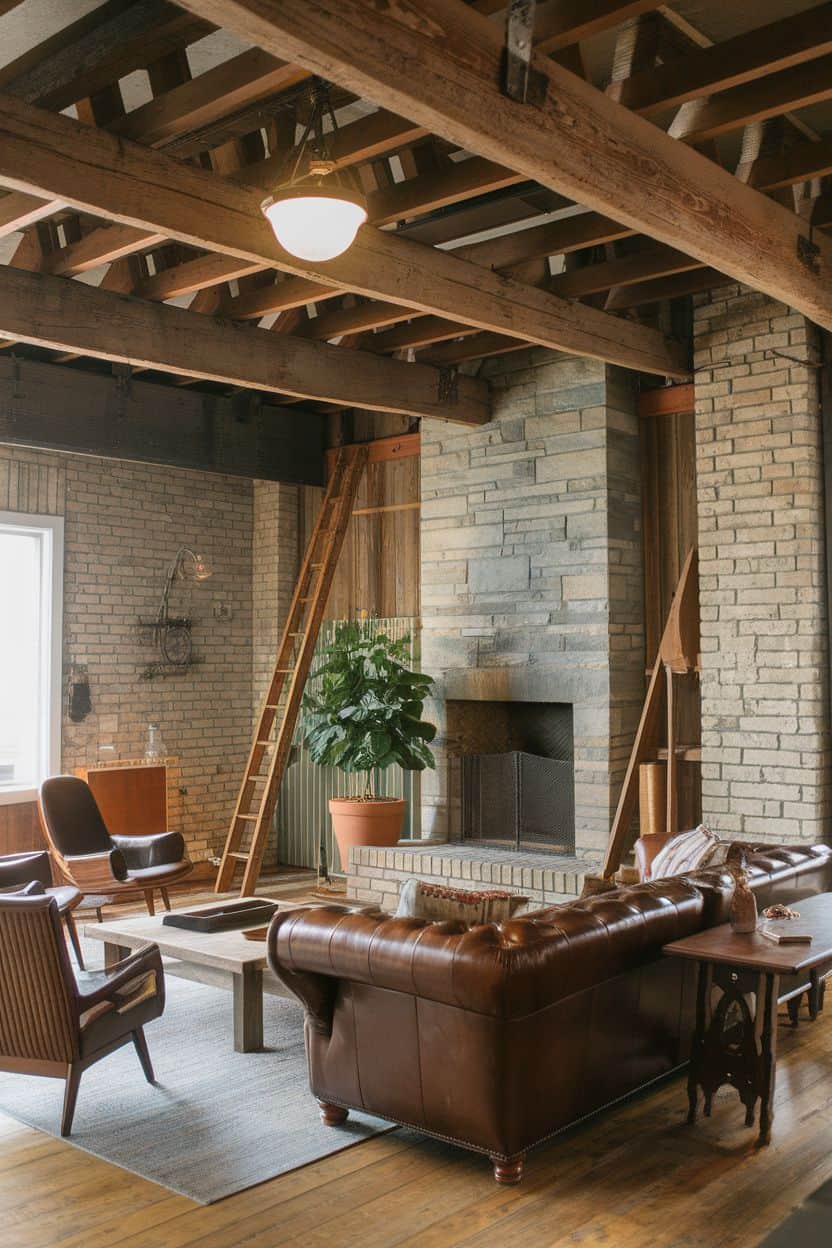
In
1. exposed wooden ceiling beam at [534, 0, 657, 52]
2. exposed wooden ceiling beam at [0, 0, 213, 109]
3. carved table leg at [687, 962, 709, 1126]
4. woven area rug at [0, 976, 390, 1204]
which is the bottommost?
woven area rug at [0, 976, 390, 1204]

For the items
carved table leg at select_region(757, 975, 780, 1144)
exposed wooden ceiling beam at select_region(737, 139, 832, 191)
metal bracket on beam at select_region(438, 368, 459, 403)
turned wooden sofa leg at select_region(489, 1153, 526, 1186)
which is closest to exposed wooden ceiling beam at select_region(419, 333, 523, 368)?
metal bracket on beam at select_region(438, 368, 459, 403)

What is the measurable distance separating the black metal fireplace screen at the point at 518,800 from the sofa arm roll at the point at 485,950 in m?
3.11

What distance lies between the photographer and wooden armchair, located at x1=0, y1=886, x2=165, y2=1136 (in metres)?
4.00

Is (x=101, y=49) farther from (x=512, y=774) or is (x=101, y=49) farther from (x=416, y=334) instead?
(x=512, y=774)

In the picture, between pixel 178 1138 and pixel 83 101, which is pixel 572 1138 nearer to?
pixel 178 1138

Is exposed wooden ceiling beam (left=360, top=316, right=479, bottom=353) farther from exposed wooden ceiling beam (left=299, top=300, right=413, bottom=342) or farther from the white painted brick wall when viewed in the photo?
the white painted brick wall

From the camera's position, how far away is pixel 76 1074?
162 inches

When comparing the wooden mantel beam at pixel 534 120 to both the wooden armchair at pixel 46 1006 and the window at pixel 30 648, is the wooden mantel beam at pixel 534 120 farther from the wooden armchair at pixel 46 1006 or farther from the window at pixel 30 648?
the window at pixel 30 648

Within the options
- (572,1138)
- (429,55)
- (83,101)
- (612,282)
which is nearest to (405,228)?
(612,282)

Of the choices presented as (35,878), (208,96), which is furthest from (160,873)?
(208,96)

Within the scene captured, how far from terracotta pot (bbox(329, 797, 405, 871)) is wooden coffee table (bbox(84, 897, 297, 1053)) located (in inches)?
95.4

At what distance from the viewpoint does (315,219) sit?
374cm

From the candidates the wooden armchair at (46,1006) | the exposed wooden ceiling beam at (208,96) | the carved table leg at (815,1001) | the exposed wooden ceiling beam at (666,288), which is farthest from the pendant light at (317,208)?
the carved table leg at (815,1001)

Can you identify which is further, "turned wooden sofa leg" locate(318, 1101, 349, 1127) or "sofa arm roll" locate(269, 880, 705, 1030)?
"turned wooden sofa leg" locate(318, 1101, 349, 1127)
